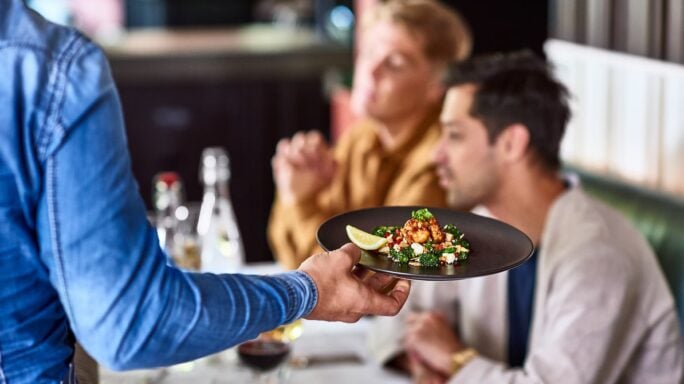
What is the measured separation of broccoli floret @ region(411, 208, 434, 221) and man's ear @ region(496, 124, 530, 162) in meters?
0.64

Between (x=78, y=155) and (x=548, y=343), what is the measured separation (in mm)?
996

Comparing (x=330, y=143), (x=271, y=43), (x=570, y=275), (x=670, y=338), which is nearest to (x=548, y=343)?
(x=570, y=275)

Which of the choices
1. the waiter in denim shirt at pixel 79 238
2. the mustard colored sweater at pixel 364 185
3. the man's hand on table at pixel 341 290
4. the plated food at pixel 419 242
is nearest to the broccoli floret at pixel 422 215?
the plated food at pixel 419 242

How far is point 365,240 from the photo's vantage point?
4.25ft

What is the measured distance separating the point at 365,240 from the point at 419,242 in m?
0.06

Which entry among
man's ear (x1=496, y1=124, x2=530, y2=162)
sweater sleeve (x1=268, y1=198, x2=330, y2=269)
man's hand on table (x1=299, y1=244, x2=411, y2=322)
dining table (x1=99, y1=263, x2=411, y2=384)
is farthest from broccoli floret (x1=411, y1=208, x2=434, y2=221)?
sweater sleeve (x1=268, y1=198, x2=330, y2=269)

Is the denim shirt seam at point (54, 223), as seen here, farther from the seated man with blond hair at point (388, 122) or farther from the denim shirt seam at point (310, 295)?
the seated man with blond hair at point (388, 122)

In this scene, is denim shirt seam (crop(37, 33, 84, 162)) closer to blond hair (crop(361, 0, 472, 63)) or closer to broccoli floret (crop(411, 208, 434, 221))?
broccoli floret (crop(411, 208, 434, 221))

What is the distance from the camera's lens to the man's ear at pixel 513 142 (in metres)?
1.96

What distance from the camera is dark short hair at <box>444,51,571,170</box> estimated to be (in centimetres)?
197

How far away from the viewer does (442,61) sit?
2529 millimetres

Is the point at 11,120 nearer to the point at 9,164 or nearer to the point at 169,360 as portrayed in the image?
the point at 9,164

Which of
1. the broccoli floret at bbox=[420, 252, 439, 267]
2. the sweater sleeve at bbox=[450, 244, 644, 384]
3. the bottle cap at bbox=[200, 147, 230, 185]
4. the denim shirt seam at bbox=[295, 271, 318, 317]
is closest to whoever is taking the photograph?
the denim shirt seam at bbox=[295, 271, 318, 317]

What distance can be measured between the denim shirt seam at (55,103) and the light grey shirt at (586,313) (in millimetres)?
986
